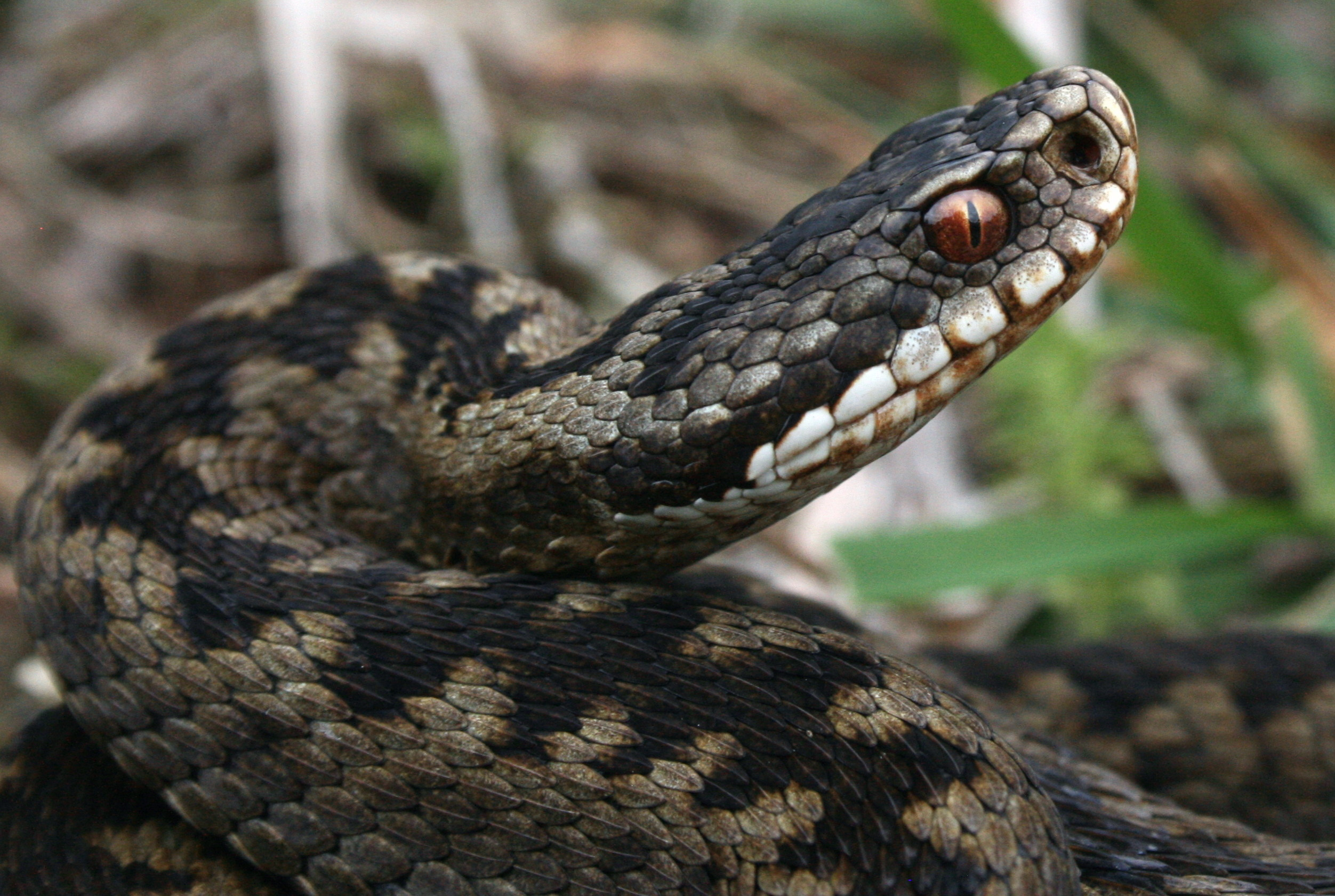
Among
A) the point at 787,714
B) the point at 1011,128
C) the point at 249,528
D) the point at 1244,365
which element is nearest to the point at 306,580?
the point at 249,528

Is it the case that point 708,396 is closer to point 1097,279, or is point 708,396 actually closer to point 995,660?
point 995,660

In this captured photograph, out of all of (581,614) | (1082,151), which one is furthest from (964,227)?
Answer: (581,614)

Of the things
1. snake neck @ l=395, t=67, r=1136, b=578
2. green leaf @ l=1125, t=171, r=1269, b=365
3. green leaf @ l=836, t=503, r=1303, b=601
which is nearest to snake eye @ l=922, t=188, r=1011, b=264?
snake neck @ l=395, t=67, r=1136, b=578

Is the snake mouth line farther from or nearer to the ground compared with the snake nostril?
nearer to the ground

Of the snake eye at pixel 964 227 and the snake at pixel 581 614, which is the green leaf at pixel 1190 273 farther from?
Result: the snake eye at pixel 964 227

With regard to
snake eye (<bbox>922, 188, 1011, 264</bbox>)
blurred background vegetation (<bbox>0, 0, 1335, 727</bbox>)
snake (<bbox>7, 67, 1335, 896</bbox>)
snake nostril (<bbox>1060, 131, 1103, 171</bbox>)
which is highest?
blurred background vegetation (<bbox>0, 0, 1335, 727</bbox>)

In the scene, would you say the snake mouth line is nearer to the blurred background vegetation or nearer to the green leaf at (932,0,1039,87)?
the blurred background vegetation

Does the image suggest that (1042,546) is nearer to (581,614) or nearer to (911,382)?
(911,382)
